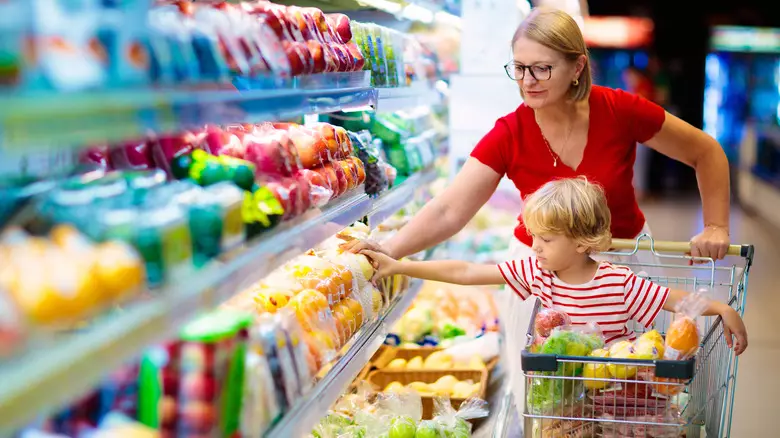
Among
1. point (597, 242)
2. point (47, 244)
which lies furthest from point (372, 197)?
point (47, 244)

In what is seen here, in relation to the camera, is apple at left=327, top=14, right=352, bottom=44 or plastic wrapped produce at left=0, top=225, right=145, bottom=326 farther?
apple at left=327, top=14, right=352, bottom=44

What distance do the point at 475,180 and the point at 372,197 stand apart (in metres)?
0.39

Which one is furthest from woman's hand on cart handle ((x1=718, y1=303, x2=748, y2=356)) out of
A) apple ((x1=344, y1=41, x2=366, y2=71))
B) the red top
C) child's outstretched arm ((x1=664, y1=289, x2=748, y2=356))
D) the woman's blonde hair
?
apple ((x1=344, y1=41, x2=366, y2=71))

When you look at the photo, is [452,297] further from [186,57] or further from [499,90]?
[186,57]

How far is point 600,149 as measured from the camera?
3.16m

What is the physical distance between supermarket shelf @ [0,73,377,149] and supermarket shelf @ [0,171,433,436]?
0.28m

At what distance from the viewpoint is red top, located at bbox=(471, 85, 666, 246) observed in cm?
316

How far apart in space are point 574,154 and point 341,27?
94 cm

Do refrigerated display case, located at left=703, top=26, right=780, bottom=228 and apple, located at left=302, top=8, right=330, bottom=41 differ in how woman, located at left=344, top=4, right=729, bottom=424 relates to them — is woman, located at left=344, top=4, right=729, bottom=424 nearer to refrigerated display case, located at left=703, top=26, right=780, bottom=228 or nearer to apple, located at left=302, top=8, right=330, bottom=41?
apple, located at left=302, top=8, right=330, bottom=41

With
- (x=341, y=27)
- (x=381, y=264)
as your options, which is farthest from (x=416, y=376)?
(x=341, y=27)

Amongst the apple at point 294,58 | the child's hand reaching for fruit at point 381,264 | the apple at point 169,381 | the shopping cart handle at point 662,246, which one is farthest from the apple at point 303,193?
the shopping cart handle at point 662,246

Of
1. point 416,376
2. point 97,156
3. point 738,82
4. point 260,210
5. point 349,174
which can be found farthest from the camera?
point 738,82

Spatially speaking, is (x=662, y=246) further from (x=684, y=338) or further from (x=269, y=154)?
(x=269, y=154)

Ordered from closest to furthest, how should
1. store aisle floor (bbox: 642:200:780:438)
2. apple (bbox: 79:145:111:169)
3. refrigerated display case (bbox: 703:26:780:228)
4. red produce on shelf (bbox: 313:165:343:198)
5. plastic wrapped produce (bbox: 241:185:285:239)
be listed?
apple (bbox: 79:145:111:169)
plastic wrapped produce (bbox: 241:185:285:239)
red produce on shelf (bbox: 313:165:343:198)
store aisle floor (bbox: 642:200:780:438)
refrigerated display case (bbox: 703:26:780:228)
